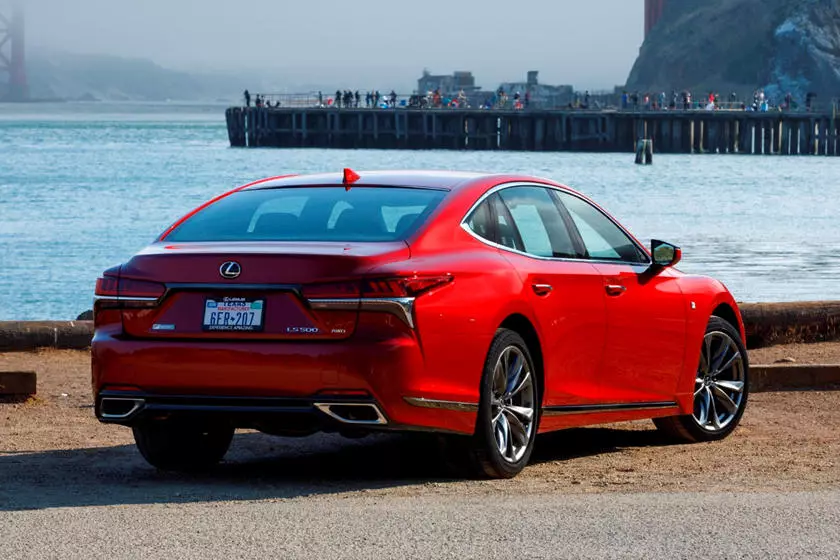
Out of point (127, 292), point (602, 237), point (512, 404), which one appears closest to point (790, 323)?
point (602, 237)

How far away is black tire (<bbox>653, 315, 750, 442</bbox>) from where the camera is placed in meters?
9.59

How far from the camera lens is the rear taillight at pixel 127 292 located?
7.38 meters

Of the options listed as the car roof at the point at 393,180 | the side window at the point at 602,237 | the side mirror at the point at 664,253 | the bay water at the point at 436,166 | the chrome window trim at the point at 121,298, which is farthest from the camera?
the bay water at the point at 436,166

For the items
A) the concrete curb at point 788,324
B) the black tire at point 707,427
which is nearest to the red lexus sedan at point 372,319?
the black tire at point 707,427

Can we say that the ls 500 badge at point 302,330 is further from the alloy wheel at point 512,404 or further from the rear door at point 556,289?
the rear door at point 556,289

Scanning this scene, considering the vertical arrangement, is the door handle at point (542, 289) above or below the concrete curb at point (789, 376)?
above

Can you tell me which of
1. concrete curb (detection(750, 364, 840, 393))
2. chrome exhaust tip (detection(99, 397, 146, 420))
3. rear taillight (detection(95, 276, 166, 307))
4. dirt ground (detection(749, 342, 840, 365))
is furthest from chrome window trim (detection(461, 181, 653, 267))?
dirt ground (detection(749, 342, 840, 365))

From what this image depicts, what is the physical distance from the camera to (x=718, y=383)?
32.2 feet

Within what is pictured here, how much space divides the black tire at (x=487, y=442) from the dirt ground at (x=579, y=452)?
0.08 m

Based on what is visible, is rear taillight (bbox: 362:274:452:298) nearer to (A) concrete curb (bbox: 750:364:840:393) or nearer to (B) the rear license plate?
(B) the rear license plate

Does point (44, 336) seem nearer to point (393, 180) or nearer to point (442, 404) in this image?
point (393, 180)

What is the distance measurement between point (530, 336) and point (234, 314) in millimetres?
1510

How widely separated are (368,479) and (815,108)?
11798 centimetres

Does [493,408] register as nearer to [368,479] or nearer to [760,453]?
[368,479]
